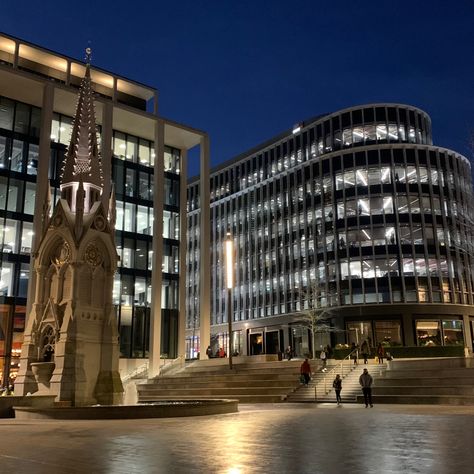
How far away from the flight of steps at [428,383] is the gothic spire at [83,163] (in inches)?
709

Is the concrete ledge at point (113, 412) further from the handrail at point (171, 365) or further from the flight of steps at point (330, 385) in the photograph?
the handrail at point (171, 365)

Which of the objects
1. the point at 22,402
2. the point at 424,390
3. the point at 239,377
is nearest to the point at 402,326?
the point at 239,377

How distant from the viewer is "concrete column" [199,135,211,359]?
5266 cm

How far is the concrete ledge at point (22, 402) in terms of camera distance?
67.4 feet

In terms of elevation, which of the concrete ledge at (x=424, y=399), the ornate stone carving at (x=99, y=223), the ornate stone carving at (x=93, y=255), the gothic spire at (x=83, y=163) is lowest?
the concrete ledge at (x=424, y=399)

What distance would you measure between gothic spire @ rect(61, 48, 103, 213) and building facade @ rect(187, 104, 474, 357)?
4921 cm

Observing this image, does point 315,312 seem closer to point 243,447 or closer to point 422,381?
point 422,381

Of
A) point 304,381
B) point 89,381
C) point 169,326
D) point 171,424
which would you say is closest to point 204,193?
point 169,326

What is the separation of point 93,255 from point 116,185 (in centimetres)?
2956

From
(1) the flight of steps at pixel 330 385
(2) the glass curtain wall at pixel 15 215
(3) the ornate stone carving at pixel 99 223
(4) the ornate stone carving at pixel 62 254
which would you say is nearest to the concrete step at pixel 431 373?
(1) the flight of steps at pixel 330 385

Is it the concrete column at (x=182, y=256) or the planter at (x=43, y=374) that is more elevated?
the concrete column at (x=182, y=256)

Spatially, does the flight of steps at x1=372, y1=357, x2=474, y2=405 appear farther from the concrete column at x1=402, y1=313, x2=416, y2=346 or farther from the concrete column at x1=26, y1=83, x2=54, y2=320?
the concrete column at x1=402, y1=313, x2=416, y2=346

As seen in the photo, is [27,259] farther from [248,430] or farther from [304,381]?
[248,430]

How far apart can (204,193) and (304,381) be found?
2923cm
